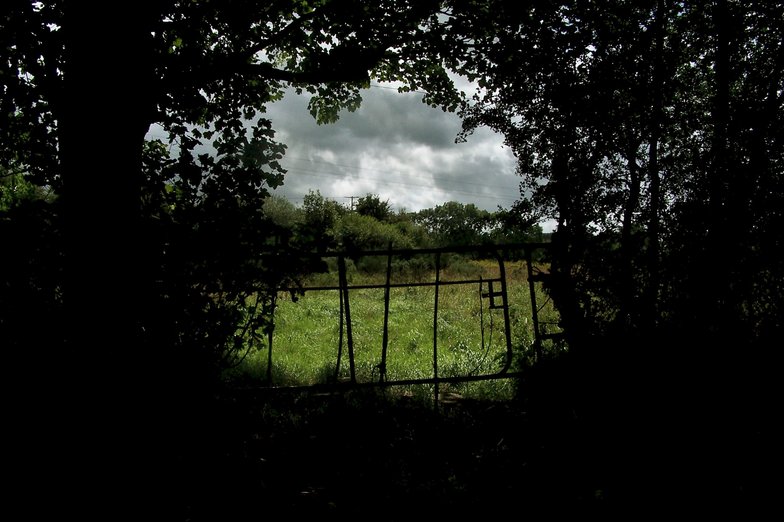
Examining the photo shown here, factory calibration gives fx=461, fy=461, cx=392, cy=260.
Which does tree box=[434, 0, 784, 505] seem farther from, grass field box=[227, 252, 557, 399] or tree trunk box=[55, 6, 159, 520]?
tree trunk box=[55, 6, 159, 520]

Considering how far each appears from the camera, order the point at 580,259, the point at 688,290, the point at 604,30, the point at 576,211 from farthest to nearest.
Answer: the point at 576,211 → the point at 604,30 → the point at 580,259 → the point at 688,290

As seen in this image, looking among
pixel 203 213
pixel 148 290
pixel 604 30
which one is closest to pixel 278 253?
pixel 203 213

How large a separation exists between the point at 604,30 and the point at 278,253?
5.83 meters

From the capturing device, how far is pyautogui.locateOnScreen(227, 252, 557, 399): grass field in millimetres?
7586

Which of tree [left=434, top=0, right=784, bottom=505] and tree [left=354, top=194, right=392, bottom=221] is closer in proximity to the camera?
tree [left=434, top=0, right=784, bottom=505]

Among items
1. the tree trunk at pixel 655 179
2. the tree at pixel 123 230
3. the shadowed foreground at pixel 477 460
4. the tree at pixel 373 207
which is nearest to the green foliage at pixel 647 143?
the tree trunk at pixel 655 179

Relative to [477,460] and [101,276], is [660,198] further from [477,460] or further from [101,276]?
[101,276]

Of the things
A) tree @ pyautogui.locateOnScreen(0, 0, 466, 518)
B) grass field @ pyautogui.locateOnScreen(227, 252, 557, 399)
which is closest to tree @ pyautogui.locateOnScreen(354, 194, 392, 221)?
grass field @ pyautogui.locateOnScreen(227, 252, 557, 399)

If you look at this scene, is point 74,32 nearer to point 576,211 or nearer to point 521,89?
point 521,89

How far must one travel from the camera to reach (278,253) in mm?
3959

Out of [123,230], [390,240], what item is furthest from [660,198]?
[123,230]

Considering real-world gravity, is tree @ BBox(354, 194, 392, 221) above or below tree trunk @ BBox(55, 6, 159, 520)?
above

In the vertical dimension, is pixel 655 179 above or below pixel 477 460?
above

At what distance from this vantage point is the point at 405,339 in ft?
37.4
